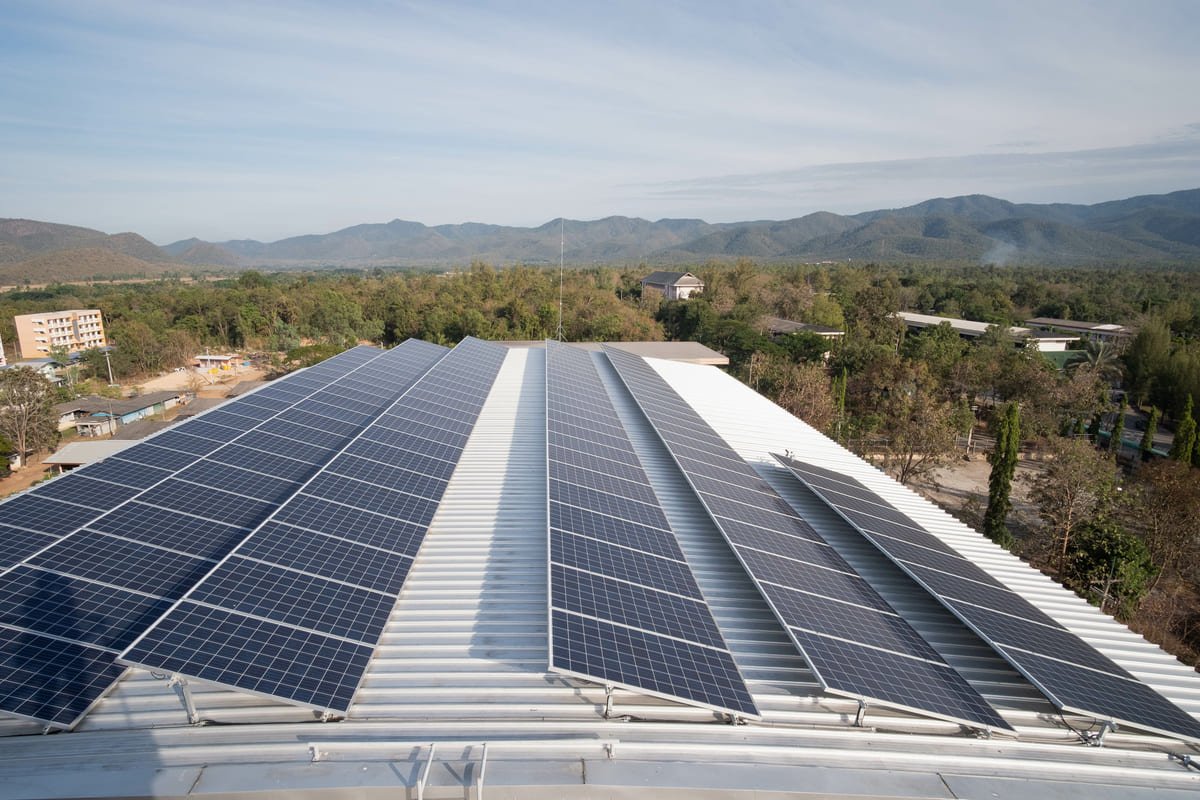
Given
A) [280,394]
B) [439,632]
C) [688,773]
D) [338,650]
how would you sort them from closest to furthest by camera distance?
[688,773] < [338,650] < [439,632] < [280,394]

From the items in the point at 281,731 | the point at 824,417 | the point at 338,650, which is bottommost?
the point at 824,417

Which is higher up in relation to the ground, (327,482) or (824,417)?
(327,482)

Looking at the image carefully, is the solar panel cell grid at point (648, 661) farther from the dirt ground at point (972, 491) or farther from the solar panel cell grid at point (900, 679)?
the dirt ground at point (972, 491)

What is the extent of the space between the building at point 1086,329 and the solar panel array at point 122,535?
70.4 meters

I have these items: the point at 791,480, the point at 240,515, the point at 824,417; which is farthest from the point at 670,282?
the point at 240,515

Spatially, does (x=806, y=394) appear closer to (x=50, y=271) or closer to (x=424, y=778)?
(x=424, y=778)

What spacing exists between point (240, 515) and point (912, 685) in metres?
10.1

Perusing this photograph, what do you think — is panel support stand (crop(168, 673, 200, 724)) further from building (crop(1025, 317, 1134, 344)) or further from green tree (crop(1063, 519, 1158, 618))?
building (crop(1025, 317, 1134, 344))

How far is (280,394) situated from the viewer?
16125mm

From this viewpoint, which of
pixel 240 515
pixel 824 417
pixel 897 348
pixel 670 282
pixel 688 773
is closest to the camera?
pixel 688 773

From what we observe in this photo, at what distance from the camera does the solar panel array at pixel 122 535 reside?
592 cm

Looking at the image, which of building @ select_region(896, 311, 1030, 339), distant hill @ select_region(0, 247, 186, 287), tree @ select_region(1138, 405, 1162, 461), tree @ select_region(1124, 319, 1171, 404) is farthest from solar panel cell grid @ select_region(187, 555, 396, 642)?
distant hill @ select_region(0, 247, 186, 287)

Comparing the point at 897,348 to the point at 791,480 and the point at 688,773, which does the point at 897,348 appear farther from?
the point at 688,773

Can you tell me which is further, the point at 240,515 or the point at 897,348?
the point at 897,348
